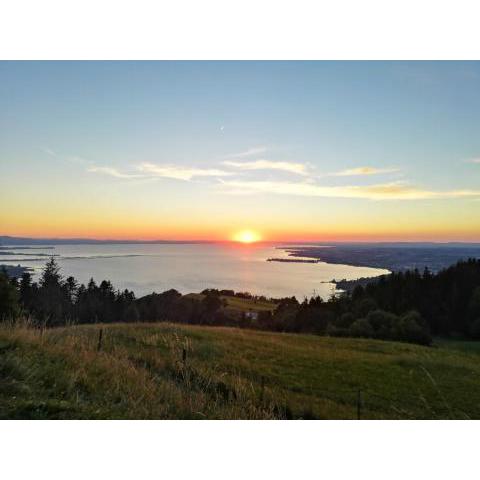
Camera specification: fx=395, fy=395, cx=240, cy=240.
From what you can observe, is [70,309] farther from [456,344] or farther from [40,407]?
[40,407]

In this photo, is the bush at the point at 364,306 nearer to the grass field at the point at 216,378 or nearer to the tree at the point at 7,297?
the grass field at the point at 216,378

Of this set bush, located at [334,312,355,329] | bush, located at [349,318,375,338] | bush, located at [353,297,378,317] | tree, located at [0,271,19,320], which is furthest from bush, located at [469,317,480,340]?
tree, located at [0,271,19,320]

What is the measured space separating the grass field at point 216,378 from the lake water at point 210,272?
1850cm

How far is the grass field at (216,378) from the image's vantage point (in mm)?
4652

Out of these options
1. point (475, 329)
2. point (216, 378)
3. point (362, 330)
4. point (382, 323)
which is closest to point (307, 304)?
point (382, 323)

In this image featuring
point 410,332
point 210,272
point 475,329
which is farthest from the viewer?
point 210,272

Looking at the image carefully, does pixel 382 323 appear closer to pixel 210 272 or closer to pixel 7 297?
pixel 210 272

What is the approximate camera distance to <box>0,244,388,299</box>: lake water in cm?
3631

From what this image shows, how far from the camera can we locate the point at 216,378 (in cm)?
715

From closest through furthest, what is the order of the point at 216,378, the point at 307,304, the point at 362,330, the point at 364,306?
1. the point at 216,378
2. the point at 362,330
3. the point at 364,306
4. the point at 307,304

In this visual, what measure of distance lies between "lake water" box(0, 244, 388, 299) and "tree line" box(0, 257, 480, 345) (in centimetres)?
207

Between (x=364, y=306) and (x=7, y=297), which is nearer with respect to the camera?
(x=7, y=297)

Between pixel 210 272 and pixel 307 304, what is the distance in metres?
12.0
